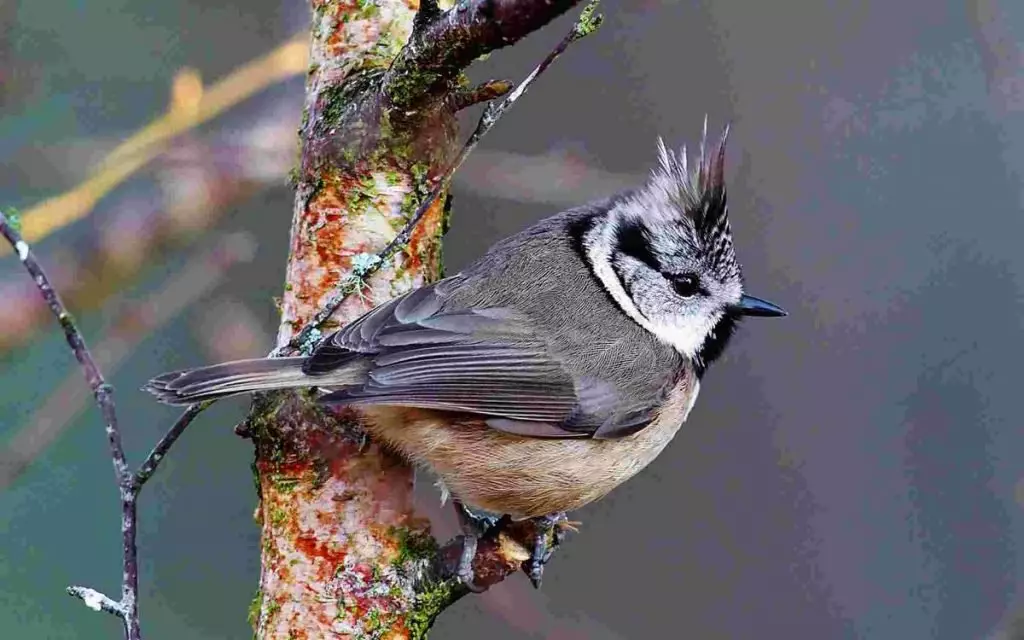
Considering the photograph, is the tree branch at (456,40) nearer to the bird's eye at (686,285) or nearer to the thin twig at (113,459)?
the thin twig at (113,459)

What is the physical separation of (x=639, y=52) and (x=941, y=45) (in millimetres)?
1320

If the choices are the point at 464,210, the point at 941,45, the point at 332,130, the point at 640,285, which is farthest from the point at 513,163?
the point at 941,45

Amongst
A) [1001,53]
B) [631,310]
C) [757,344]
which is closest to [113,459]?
[631,310]

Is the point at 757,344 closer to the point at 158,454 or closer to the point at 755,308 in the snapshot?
the point at 755,308

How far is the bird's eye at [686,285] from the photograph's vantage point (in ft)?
8.64

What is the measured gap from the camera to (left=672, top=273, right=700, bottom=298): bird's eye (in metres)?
2.63

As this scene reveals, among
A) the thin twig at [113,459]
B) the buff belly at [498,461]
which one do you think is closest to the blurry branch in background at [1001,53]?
the buff belly at [498,461]

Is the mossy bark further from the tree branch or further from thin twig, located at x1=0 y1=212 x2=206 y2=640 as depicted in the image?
thin twig, located at x1=0 y1=212 x2=206 y2=640

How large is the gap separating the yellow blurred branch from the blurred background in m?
0.88

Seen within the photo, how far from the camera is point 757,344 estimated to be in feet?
14.9

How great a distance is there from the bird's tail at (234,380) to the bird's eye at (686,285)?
938mm

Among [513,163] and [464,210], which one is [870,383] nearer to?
[464,210]

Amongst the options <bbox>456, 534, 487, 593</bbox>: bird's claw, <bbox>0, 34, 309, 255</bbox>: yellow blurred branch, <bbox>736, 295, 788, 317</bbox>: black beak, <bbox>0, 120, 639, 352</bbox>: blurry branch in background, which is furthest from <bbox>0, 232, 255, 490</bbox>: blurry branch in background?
<bbox>736, 295, 788, 317</bbox>: black beak

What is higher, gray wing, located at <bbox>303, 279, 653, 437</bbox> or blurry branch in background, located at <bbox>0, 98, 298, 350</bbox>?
blurry branch in background, located at <bbox>0, 98, 298, 350</bbox>
